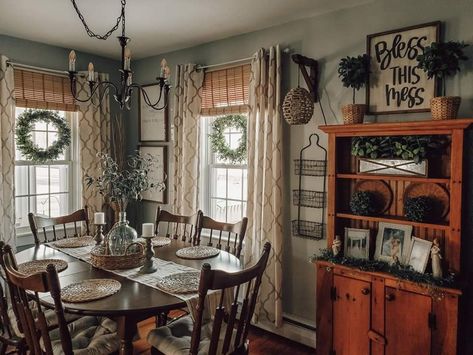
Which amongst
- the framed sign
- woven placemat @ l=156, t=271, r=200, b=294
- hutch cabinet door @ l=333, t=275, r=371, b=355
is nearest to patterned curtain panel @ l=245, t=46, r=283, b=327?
hutch cabinet door @ l=333, t=275, r=371, b=355

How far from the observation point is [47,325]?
6.15 ft

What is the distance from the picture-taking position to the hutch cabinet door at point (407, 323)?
87.7 inches

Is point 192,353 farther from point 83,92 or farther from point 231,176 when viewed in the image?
point 83,92

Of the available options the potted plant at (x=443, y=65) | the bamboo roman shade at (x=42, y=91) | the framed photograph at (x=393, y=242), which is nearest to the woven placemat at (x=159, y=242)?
the framed photograph at (x=393, y=242)

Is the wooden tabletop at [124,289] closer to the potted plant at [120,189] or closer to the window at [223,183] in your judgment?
the potted plant at [120,189]

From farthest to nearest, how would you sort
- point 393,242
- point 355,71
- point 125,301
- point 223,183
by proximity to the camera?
1. point 223,183
2. point 355,71
3. point 393,242
4. point 125,301

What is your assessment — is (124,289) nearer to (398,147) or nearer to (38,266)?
(38,266)

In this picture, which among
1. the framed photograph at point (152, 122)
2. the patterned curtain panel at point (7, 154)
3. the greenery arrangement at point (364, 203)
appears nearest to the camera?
the greenery arrangement at point (364, 203)

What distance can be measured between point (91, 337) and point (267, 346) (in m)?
1.48

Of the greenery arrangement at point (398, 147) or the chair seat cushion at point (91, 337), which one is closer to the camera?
the chair seat cushion at point (91, 337)

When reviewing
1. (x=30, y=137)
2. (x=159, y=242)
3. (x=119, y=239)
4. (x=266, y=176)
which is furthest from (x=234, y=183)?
(x=30, y=137)

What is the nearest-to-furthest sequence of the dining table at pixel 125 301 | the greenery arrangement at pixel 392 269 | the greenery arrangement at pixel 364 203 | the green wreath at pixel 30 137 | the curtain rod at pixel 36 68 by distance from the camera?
the dining table at pixel 125 301
the greenery arrangement at pixel 392 269
the greenery arrangement at pixel 364 203
the curtain rod at pixel 36 68
the green wreath at pixel 30 137

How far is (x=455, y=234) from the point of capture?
218 cm

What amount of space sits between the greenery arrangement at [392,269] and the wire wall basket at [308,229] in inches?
13.2
